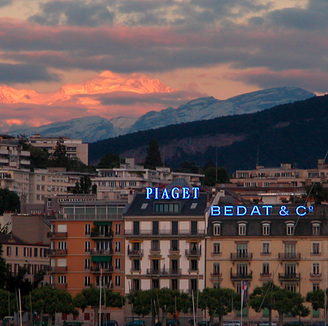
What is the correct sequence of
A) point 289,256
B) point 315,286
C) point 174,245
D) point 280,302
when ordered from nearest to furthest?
point 280,302, point 315,286, point 289,256, point 174,245

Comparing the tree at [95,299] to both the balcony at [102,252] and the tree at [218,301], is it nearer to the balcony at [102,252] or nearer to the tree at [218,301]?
the tree at [218,301]

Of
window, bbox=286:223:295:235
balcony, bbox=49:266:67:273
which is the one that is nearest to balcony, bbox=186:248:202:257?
window, bbox=286:223:295:235

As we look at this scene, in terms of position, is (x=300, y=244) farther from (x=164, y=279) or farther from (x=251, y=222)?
(x=164, y=279)

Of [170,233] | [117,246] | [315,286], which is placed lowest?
[315,286]

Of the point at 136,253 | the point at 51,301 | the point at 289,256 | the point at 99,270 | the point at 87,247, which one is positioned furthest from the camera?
the point at 87,247

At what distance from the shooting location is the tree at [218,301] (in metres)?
150

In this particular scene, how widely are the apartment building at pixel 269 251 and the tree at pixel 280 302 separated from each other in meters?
9.65

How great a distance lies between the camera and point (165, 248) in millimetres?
165500

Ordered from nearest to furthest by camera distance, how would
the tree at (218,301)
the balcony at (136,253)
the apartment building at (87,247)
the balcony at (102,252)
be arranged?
the tree at (218,301), the balcony at (136,253), the apartment building at (87,247), the balcony at (102,252)

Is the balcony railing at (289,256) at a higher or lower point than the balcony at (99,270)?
higher

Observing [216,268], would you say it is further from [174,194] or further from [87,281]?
[87,281]

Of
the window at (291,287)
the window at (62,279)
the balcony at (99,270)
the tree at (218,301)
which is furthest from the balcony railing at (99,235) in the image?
the window at (291,287)

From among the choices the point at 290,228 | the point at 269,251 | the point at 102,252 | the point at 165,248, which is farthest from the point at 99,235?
the point at 290,228

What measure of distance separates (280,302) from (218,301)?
722 cm
